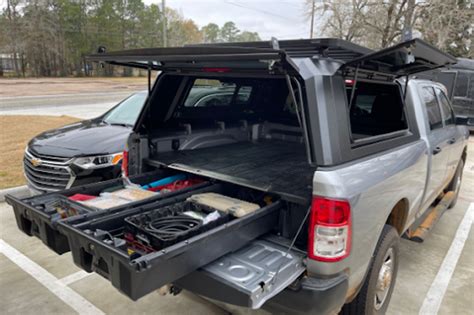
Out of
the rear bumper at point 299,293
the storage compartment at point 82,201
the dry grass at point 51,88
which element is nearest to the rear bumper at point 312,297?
the rear bumper at point 299,293

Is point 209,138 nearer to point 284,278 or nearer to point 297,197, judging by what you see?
point 297,197

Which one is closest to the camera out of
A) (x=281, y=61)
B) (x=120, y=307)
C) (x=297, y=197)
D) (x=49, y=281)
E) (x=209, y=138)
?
(x=281, y=61)

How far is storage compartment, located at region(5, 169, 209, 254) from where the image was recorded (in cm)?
228

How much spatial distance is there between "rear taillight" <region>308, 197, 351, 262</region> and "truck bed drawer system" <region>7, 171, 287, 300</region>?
27 cm

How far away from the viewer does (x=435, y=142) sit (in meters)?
3.80

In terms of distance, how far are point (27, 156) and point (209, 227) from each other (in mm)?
3905

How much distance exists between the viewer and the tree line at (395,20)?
62.1 feet

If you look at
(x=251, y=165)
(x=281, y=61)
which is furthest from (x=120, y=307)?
Result: (x=281, y=61)

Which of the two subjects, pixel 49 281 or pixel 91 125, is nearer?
pixel 49 281

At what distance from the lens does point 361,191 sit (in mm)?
2277

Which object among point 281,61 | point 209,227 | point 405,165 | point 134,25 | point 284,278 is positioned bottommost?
point 284,278

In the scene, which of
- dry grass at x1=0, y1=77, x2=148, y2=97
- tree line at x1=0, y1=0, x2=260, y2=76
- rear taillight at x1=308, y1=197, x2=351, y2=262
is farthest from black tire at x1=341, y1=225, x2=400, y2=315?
tree line at x1=0, y1=0, x2=260, y2=76

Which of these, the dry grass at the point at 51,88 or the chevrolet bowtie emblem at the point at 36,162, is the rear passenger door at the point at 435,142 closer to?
the chevrolet bowtie emblem at the point at 36,162

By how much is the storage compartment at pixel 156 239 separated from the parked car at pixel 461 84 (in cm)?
1332
